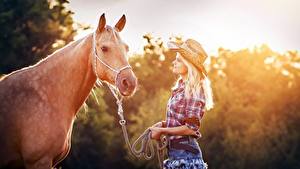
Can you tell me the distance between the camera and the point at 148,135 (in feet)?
21.3

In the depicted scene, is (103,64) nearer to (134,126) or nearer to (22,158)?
(22,158)

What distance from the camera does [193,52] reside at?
641cm

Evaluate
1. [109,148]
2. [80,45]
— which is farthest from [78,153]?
[80,45]

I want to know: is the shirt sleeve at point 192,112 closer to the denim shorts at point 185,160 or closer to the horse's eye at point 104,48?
the denim shorts at point 185,160

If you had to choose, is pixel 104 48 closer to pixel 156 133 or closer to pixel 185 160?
pixel 156 133

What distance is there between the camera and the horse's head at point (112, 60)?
268 inches

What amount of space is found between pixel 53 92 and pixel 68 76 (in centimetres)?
26

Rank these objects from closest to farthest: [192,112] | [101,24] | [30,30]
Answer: [192,112] < [101,24] < [30,30]

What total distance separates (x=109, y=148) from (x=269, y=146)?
9.21 meters

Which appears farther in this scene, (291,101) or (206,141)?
(291,101)

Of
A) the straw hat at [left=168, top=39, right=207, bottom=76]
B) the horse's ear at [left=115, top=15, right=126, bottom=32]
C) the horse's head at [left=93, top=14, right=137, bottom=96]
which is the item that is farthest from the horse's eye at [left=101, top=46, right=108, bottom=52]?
the straw hat at [left=168, top=39, right=207, bottom=76]

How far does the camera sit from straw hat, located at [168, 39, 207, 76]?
20.9 ft

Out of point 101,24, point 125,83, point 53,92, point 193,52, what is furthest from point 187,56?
point 53,92

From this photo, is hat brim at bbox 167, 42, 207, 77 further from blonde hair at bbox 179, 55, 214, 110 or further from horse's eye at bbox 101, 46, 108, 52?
horse's eye at bbox 101, 46, 108, 52
